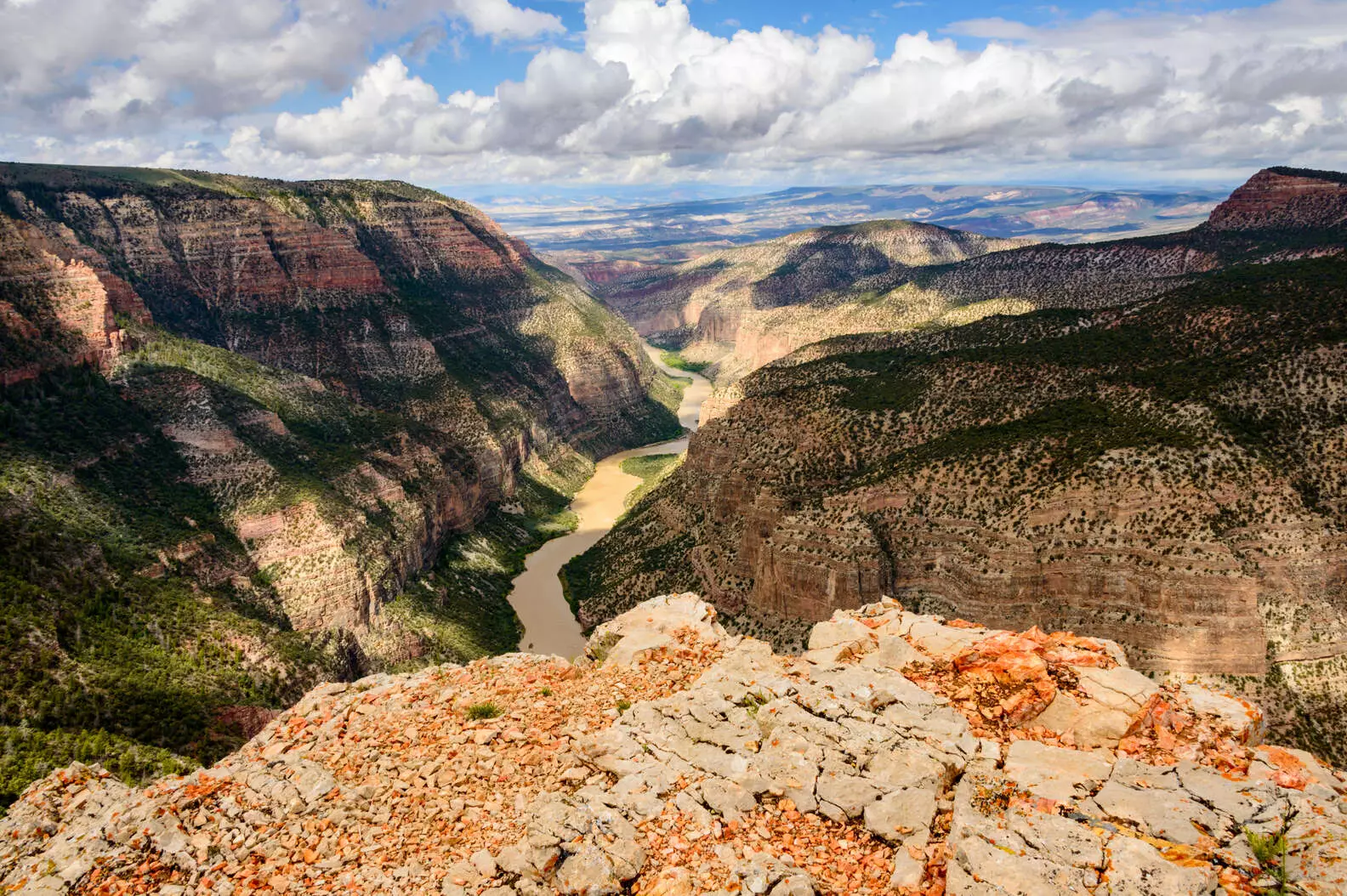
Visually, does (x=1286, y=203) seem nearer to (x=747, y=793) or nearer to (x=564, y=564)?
(x=564, y=564)

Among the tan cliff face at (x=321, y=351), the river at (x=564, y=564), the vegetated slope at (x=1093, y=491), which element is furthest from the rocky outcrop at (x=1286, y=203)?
the tan cliff face at (x=321, y=351)

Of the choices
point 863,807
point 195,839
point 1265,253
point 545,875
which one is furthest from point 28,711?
point 1265,253

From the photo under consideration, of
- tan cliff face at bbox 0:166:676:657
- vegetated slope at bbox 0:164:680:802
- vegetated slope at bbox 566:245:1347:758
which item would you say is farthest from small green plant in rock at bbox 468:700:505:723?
tan cliff face at bbox 0:166:676:657

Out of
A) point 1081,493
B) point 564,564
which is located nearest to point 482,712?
point 1081,493

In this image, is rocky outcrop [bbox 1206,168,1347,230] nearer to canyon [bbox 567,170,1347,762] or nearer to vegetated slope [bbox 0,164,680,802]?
canyon [bbox 567,170,1347,762]

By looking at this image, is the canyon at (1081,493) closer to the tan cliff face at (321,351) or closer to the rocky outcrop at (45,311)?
the tan cliff face at (321,351)

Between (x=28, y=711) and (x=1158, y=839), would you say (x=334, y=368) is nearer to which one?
(x=28, y=711)
